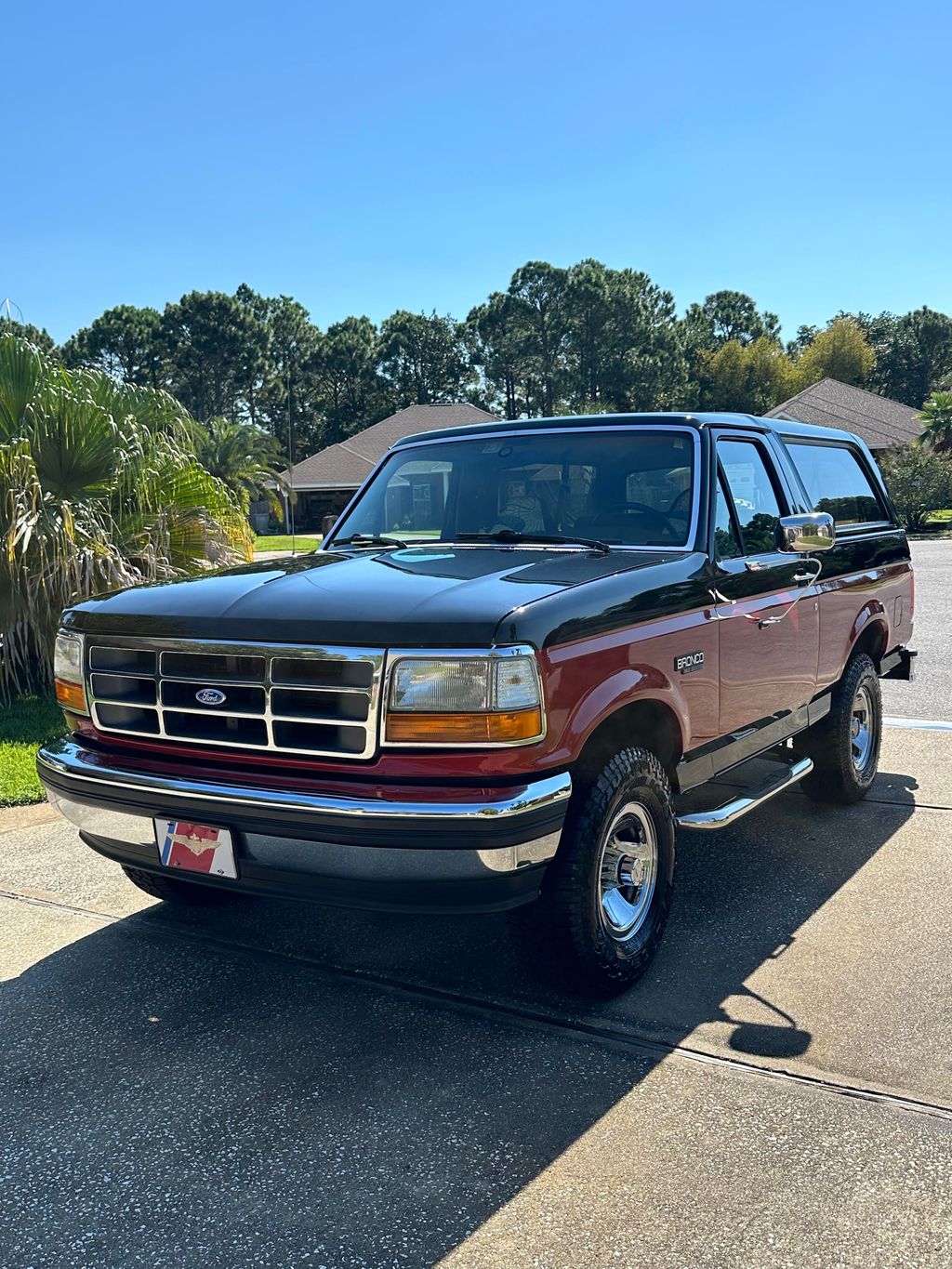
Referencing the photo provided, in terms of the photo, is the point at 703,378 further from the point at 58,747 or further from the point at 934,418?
the point at 58,747

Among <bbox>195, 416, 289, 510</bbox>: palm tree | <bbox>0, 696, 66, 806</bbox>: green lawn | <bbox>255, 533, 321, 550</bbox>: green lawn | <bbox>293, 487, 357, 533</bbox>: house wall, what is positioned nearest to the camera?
<bbox>0, 696, 66, 806</bbox>: green lawn

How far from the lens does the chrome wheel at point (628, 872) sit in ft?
11.6

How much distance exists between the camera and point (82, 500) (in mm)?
8211

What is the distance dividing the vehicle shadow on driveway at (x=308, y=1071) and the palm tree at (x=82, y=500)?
3.72 m

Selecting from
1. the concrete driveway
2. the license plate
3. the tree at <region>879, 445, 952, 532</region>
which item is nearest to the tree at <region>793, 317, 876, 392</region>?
the tree at <region>879, 445, 952, 532</region>

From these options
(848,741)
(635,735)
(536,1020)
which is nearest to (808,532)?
(635,735)

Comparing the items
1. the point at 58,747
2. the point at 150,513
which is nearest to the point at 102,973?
the point at 58,747

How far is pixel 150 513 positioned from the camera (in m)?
8.48

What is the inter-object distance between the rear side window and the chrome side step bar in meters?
1.50

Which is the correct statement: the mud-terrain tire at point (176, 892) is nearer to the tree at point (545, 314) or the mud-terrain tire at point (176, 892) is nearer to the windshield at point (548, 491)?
the windshield at point (548, 491)

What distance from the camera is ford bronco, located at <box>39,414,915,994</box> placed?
300 centimetres

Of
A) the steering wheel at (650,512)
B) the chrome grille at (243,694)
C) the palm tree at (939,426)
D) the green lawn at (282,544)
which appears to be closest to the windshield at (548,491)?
the steering wheel at (650,512)

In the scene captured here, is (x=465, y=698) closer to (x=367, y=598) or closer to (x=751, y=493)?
(x=367, y=598)

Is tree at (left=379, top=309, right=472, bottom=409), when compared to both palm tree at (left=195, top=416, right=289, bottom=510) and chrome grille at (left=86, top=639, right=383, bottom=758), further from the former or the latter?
chrome grille at (left=86, top=639, right=383, bottom=758)
